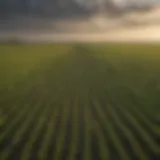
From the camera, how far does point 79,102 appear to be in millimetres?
1469

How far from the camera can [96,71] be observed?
1549 millimetres

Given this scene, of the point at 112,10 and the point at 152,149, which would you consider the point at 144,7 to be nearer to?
the point at 112,10

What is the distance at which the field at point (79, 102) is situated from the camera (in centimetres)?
134

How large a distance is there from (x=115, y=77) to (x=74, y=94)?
0.71 ft

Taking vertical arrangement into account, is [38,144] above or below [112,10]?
below

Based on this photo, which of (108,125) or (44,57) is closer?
(108,125)

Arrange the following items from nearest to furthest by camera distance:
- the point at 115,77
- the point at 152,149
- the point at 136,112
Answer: the point at 152,149 → the point at 136,112 → the point at 115,77

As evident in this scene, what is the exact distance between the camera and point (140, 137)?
4.46 feet

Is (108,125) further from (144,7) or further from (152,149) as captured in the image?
(144,7)

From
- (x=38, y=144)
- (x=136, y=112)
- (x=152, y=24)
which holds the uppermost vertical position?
(x=152, y=24)

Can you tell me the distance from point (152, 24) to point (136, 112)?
437 mm

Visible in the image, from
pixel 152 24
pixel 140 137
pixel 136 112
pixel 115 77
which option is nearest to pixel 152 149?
pixel 140 137

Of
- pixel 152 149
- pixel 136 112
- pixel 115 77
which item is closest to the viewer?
pixel 152 149

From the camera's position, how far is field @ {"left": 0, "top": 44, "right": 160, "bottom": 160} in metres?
1.34
